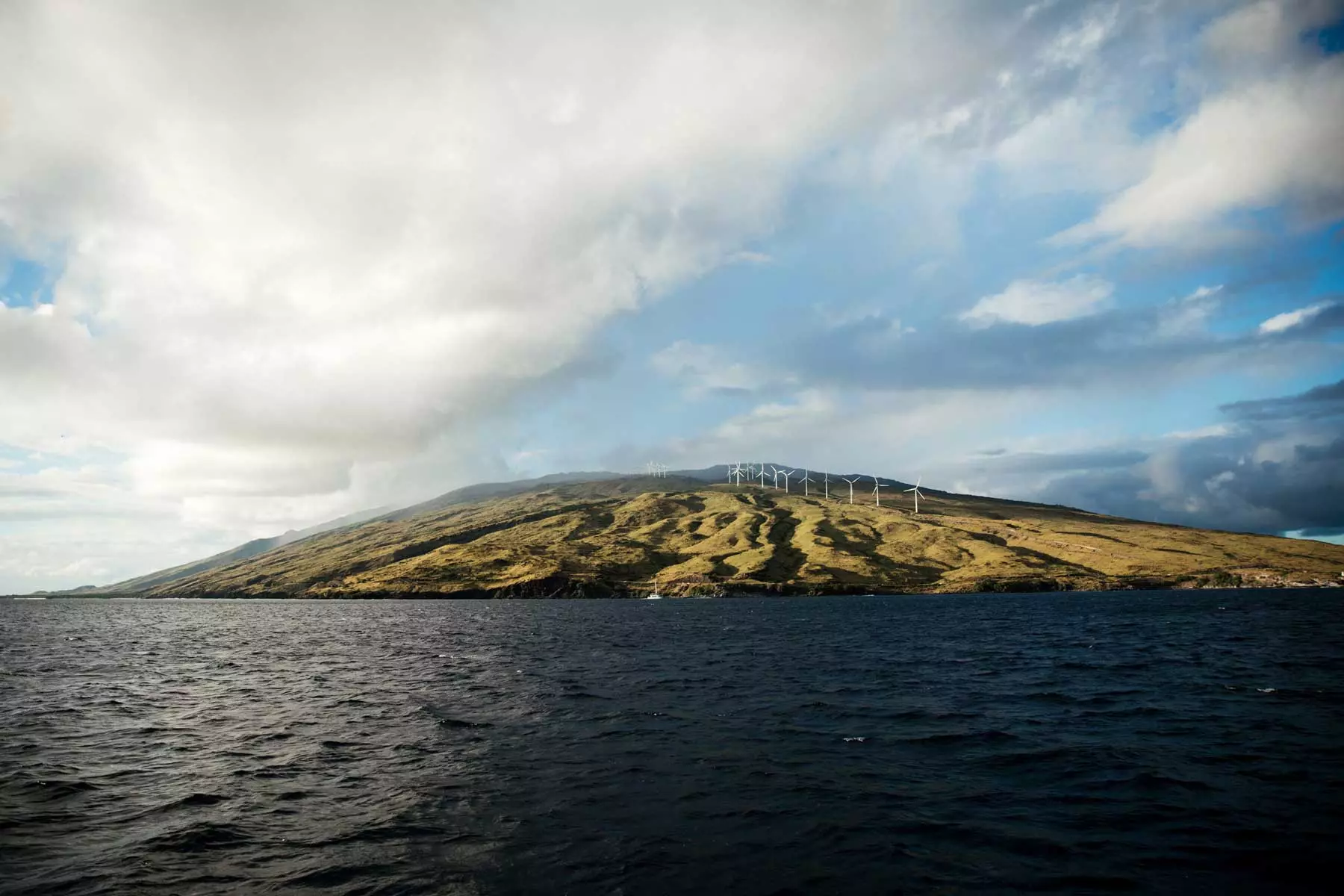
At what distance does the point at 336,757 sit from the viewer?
31812mm

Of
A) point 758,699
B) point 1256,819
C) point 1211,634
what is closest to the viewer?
point 1256,819

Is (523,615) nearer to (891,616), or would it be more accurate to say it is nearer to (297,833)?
(891,616)

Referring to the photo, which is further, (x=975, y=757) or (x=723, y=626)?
(x=723, y=626)

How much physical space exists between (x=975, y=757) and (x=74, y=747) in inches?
1790

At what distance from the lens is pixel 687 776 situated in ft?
92.2

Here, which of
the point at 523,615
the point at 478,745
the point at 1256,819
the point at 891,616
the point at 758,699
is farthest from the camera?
the point at 523,615

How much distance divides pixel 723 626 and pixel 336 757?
90.1 m

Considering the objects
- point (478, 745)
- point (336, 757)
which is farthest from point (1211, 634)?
point (336, 757)

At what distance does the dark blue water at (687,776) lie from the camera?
63.3 feet

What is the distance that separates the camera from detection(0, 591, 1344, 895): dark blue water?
1928 cm

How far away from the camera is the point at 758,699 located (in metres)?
44.9

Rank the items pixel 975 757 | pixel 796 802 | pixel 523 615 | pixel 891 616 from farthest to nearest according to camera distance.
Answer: pixel 523 615, pixel 891 616, pixel 975 757, pixel 796 802

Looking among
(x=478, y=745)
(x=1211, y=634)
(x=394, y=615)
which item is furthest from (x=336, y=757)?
(x=394, y=615)

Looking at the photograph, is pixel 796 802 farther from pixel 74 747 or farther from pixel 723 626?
pixel 723 626
